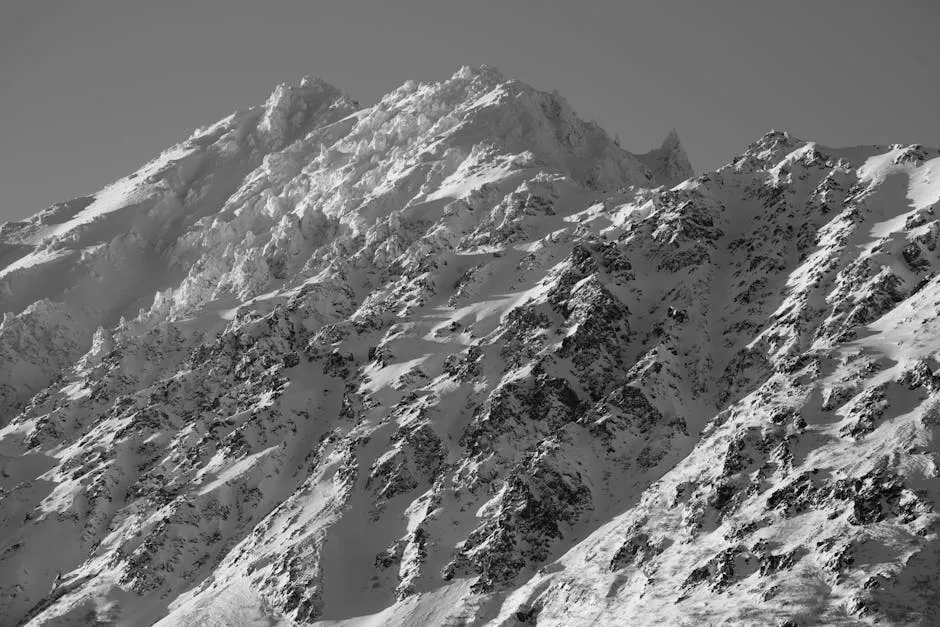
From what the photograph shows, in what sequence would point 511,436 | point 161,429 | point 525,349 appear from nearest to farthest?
point 511,436 → point 525,349 → point 161,429

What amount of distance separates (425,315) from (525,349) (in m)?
20.2

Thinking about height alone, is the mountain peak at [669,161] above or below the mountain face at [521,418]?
above

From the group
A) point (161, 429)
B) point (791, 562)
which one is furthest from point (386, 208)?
point (791, 562)

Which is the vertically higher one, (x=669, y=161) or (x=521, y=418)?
(x=669, y=161)

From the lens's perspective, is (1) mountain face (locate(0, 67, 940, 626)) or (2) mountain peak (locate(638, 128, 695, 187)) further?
(2) mountain peak (locate(638, 128, 695, 187))

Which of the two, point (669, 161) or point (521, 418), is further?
point (669, 161)

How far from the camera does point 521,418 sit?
9250 cm

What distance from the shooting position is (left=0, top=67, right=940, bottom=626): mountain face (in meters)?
65.9

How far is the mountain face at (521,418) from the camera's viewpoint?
6588cm

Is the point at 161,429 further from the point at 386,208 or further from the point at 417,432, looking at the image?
the point at 386,208

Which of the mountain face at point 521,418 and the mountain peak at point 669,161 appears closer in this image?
the mountain face at point 521,418

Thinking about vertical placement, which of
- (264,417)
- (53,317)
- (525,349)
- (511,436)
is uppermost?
(53,317)

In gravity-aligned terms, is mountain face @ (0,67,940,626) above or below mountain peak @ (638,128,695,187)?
below

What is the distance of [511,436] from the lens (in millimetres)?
90750
